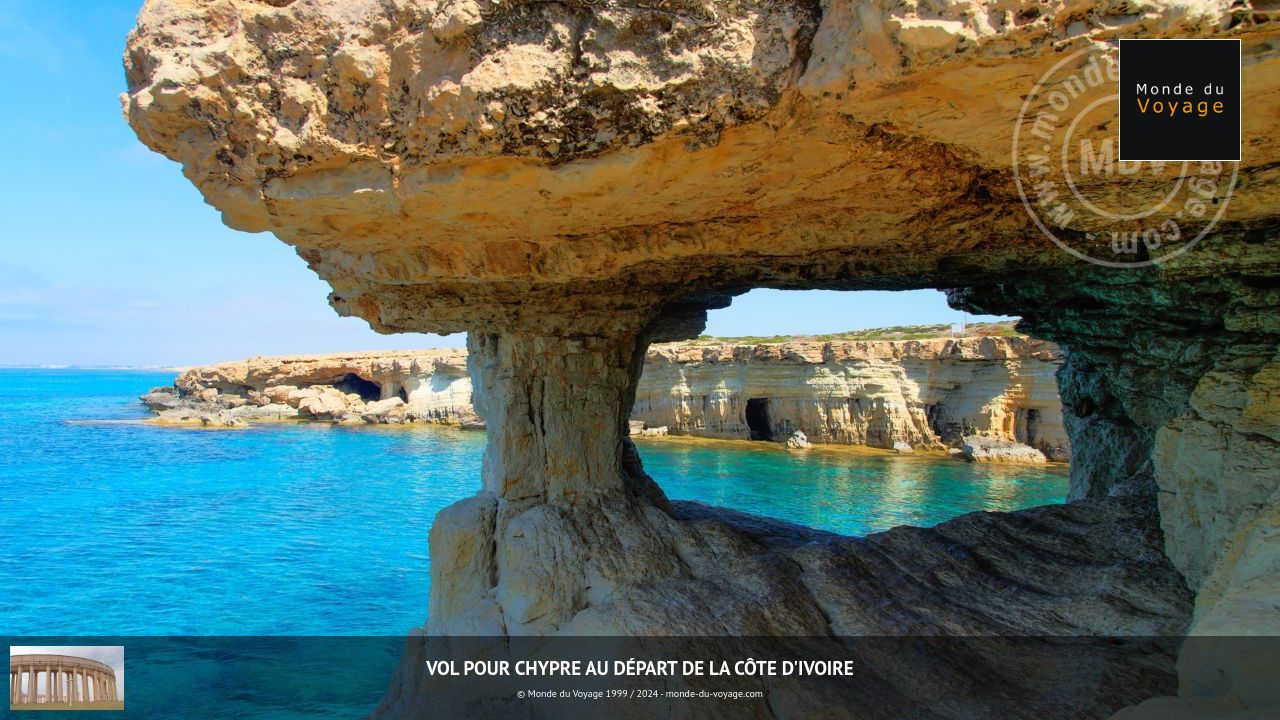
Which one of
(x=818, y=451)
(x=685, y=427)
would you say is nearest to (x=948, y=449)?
(x=818, y=451)

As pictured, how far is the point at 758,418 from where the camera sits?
1385 inches

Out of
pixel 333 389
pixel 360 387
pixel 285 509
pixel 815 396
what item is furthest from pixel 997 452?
pixel 360 387

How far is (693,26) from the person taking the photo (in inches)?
138

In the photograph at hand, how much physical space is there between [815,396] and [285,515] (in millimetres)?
21496

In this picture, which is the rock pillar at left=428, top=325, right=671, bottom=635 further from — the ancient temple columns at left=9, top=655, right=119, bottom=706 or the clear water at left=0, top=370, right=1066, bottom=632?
Result: the clear water at left=0, top=370, right=1066, bottom=632

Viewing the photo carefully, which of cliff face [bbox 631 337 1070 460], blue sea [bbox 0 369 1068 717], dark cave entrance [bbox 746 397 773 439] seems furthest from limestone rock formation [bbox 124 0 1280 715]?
dark cave entrance [bbox 746 397 773 439]

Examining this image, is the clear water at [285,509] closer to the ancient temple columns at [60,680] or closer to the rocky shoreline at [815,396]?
the rocky shoreline at [815,396]

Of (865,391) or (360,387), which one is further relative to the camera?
(360,387)

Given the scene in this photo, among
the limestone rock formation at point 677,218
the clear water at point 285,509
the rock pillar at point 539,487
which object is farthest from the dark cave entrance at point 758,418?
the rock pillar at point 539,487

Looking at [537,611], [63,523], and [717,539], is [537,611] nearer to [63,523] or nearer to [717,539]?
[717,539]

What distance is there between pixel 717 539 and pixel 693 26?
436cm

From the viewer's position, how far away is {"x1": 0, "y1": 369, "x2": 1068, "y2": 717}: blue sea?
41.0ft

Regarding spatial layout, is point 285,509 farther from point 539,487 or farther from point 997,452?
point 997,452

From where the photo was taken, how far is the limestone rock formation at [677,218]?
3.37m
